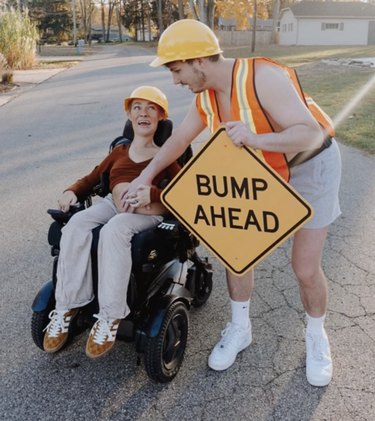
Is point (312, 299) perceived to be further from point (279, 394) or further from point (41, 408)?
point (41, 408)

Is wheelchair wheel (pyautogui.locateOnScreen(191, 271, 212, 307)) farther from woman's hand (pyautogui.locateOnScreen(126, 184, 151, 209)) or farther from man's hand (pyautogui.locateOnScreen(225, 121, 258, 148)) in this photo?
man's hand (pyautogui.locateOnScreen(225, 121, 258, 148))

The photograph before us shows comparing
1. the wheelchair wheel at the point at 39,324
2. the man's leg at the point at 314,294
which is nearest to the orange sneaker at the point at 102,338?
the wheelchair wheel at the point at 39,324

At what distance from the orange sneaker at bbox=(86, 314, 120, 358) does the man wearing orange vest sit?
0.57 m

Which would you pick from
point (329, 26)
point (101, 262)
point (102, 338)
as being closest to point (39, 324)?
point (102, 338)

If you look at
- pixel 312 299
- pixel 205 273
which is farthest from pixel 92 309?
pixel 312 299

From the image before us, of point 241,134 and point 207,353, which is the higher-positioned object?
point 241,134

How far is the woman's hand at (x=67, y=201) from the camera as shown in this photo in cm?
293

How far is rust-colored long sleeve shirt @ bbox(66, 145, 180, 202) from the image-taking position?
2.97 metres

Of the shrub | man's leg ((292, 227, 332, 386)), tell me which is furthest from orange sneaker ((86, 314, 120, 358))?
the shrub

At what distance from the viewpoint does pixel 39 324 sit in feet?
8.80

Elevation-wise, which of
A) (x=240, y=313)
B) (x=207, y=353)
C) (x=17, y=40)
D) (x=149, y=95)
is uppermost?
(x=149, y=95)

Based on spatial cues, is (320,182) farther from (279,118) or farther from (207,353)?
(207,353)

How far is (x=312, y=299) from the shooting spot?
104 inches

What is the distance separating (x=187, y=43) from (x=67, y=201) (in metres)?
1.22
